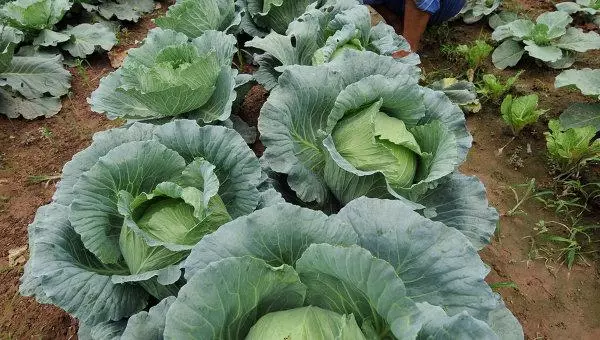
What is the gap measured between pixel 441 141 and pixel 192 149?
1209mm

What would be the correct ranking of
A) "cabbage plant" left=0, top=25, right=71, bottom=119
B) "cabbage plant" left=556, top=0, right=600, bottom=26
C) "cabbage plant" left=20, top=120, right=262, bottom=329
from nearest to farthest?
"cabbage plant" left=20, top=120, right=262, bottom=329, "cabbage plant" left=0, top=25, right=71, bottom=119, "cabbage plant" left=556, top=0, right=600, bottom=26

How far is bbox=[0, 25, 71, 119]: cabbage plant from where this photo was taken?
14.6ft

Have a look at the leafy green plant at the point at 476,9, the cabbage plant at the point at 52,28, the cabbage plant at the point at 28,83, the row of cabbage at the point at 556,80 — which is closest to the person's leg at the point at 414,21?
the row of cabbage at the point at 556,80

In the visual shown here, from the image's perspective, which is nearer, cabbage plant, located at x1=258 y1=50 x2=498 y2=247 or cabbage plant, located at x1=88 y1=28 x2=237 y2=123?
cabbage plant, located at x1=258 y1=50 x2=498 y2=247

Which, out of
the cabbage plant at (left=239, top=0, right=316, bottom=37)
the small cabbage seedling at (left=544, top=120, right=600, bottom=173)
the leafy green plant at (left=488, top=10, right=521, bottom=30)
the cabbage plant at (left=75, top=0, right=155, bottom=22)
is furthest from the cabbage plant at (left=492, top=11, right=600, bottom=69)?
the cabbage plant at (left=75, top=0, right=155, bottom=22)

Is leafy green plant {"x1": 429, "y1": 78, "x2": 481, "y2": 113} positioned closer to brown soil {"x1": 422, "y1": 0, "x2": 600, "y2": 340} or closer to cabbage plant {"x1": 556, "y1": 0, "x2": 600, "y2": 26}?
brown soil {"x1": 422, "y1": 0, "x2": 600, "y2": 340}

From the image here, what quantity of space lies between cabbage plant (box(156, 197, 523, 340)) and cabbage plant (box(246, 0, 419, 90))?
5.48 ft

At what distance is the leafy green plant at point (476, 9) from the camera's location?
5.47 m

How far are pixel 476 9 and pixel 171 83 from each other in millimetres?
3807

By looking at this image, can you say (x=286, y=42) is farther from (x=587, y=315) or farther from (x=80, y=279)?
(x=587, y=315)

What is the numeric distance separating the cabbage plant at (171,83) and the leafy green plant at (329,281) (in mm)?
1350

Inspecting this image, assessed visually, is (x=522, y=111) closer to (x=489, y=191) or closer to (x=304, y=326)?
(x=489, y=191)

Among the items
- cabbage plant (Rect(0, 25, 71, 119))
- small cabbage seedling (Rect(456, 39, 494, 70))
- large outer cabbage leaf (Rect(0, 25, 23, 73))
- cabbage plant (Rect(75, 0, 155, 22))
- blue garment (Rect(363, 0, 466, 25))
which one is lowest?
cabbage plant (Rect(0, 25, 71, 119))

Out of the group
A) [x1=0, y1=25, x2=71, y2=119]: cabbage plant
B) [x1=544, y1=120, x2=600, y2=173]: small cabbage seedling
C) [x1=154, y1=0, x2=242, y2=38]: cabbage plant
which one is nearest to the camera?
[x1=544, y1=120, x2=600, y2=173]: small cabbage seedling
